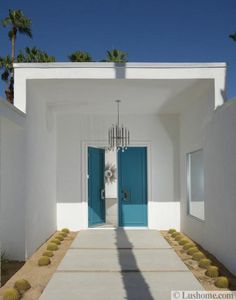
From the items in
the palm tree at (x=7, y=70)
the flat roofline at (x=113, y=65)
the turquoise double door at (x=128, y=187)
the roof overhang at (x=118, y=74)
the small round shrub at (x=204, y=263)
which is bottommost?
the small round shrub at (x=204, y=263)

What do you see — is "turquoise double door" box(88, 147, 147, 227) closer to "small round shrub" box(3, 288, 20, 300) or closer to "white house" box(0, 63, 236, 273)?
"white house" box(0, 63, 236, 273)

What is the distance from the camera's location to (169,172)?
956 centimetres

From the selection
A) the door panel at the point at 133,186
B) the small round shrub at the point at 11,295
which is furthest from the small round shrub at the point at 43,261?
the door panel at the point at 133,186

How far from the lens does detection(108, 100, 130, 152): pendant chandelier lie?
8.99 m

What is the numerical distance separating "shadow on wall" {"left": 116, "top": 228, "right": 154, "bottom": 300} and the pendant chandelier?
8.30 ft

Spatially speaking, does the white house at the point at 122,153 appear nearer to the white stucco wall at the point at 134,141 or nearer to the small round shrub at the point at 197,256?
the white stucco wall at the point at 134,141

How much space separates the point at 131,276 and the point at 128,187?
15.4 ft

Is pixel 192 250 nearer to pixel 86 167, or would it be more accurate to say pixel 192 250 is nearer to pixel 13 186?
pixel 13 186

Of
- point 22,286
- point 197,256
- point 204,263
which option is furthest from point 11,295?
point 197,256

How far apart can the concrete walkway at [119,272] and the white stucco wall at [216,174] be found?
27.0 inches

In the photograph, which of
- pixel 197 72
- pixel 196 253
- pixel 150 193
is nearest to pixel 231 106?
pixel 197 72

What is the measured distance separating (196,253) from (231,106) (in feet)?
8.50

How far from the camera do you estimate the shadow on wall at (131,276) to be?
4.32 metres

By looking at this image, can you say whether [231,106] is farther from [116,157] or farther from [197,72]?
[116,157]
